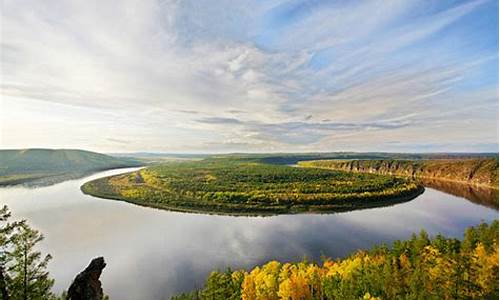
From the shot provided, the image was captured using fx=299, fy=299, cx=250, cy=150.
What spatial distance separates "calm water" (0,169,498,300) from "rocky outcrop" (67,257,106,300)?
10.0 metres

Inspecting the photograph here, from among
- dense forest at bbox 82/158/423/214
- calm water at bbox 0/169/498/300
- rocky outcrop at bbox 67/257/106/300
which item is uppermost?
rocky outcrop at bbox 67/257/106/300

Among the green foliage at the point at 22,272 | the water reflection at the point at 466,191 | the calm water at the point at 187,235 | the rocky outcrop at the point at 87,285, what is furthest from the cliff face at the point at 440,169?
the green foliage at the point at 22,272

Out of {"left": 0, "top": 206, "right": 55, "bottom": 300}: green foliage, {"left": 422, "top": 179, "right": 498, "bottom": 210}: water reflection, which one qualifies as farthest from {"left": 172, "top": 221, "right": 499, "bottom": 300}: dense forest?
{"left": 422, "top": 179, "right": 498, "bottom": 210}: water reflection

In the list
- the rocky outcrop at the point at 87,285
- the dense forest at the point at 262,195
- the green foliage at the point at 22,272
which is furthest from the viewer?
the dense forest at the point at 262,195

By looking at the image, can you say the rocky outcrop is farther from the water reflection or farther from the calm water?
the water reflection

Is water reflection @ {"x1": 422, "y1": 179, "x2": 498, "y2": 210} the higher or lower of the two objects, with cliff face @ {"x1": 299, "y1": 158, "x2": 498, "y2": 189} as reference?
lower

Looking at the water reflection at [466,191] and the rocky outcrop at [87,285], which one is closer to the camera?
the rocky outcrop at [87,285]

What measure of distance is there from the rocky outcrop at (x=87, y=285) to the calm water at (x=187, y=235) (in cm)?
1003

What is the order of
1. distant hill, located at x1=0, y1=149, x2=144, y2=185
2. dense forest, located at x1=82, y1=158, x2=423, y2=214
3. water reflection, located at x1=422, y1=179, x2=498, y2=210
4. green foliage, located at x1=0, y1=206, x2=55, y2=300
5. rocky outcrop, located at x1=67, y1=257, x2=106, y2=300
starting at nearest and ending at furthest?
1. green foliage, located at x1=0, y1=206, x2=55, y2=300
2. rocky outcrop, located at x1=67, y1=257, x2=106, y2=300
3. dense forest, located at x1=82, y1=158, x2=423, y2=214
4. water reflection, located at x1=422, y1=179, x2=498, y2=210
5. distant hill, located at x1=0, y1=149, x2=144, y2=185

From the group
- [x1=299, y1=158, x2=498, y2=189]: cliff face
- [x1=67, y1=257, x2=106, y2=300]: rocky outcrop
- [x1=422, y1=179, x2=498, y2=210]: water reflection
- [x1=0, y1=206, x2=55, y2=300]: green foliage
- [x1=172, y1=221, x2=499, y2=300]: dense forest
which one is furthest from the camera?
[x1=299, y1=158, x2=498, y2=189]: cliff face

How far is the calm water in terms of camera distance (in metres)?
→ 17.5

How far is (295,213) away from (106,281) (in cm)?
2133

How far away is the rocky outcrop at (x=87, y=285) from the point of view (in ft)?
18.8

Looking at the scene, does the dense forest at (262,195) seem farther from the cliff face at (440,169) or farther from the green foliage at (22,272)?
the green foliage at (22,272)
